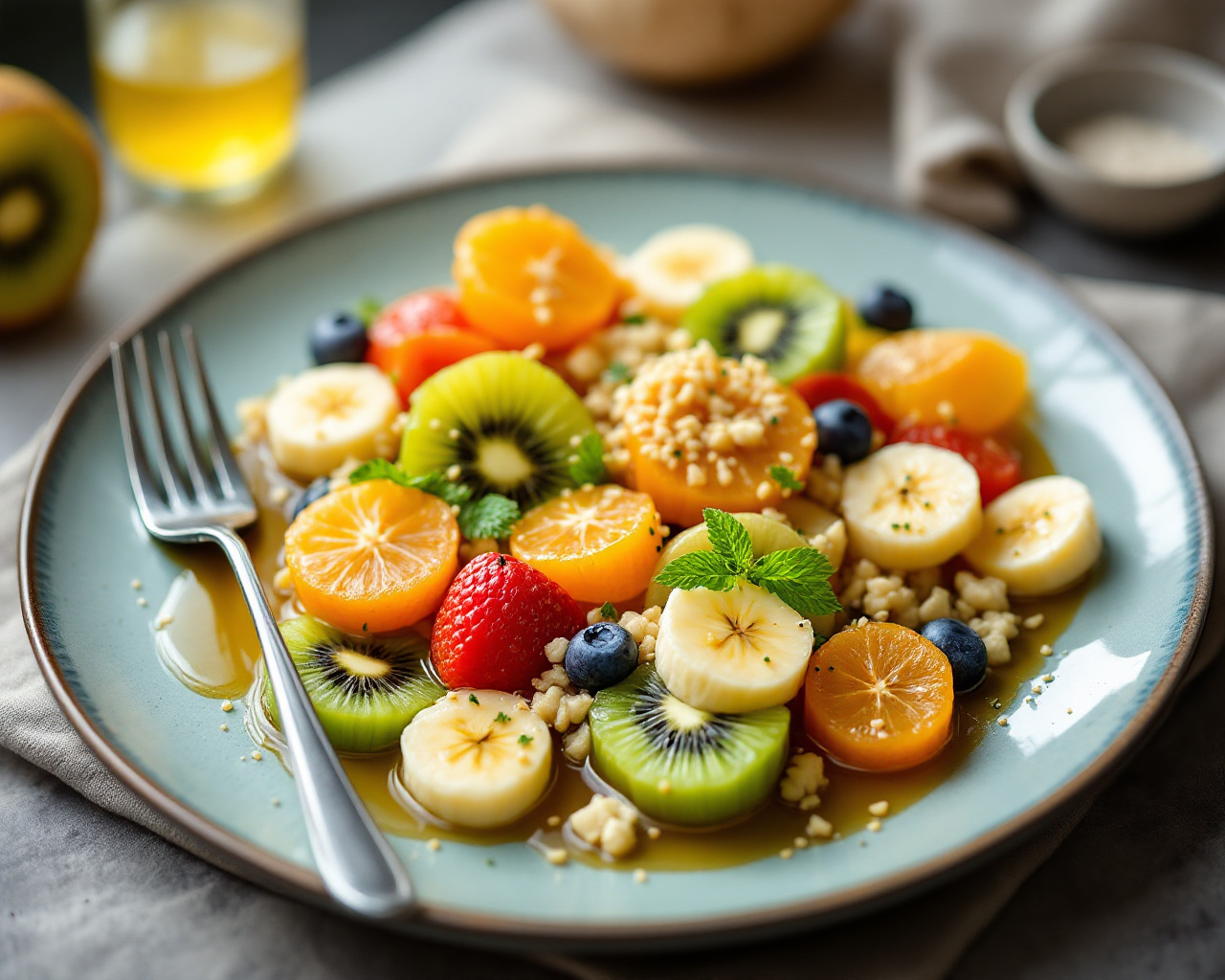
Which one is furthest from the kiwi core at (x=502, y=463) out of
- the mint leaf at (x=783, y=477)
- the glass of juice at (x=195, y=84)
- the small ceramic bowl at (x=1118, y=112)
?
the small ceramic bowl at (x=1118, y=112)

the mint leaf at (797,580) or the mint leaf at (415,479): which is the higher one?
the mint leaf at (797,580)

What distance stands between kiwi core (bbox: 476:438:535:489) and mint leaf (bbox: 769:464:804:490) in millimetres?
445

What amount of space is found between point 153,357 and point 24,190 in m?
0.63

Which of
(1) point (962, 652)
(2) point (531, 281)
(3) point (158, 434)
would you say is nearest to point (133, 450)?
(3) point (158, 434)

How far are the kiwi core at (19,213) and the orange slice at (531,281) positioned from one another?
108 centimetres

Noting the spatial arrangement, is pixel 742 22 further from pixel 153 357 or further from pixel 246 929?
pixel 246 929

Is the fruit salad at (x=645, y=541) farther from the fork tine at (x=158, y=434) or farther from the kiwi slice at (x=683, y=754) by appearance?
the fork tine at (x=158, y=434)

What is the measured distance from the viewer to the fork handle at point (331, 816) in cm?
153

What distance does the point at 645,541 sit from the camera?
6.75 feet

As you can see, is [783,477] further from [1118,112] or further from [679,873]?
[1118,112]

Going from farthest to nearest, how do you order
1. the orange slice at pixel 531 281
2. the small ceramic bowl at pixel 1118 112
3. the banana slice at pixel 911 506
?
the small ceramic bowl at pixel 1118 112 < the orange slice at pixel 531 281 < the banana slice at pixel 911 506

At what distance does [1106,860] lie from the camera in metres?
1.86

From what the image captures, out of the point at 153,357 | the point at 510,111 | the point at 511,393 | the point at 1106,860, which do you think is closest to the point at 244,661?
the point at 511,393

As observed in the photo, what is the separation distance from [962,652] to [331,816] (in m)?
1.01
